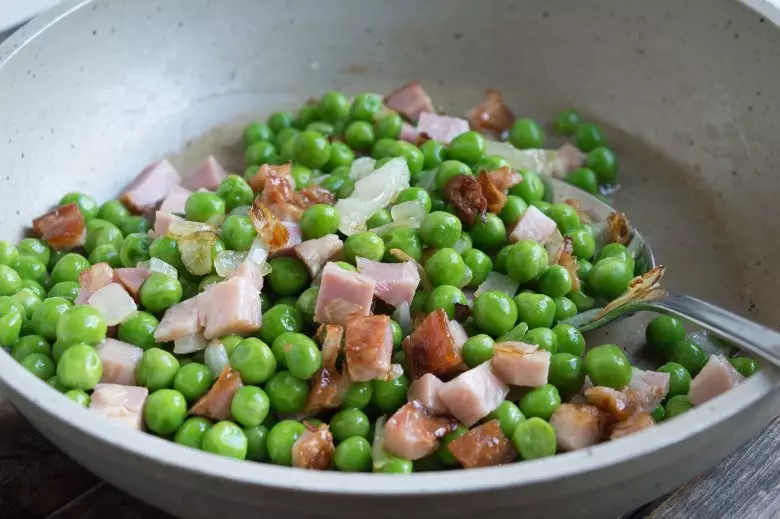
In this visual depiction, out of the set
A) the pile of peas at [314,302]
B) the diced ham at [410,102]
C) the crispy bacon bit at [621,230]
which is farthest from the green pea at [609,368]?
the diced ham at [410,102]

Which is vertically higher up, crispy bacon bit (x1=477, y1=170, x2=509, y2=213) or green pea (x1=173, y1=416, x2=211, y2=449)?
crispy bacon bit (x1=477, y1=170, x2=509, y2=213)

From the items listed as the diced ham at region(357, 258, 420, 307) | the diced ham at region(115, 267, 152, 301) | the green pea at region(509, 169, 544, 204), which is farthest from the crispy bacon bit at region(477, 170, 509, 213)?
the diced ham at region(115, 267, 152, 301)

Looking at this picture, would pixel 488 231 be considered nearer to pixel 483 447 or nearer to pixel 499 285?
pixel 499 285

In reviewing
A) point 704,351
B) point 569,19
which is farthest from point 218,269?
point 569,19

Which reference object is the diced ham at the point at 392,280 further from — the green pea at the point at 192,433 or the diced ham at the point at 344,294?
the green pea at the point at 192,433

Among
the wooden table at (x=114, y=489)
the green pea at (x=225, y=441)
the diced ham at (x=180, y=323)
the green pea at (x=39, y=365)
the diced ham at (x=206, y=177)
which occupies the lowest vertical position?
the wooden table at (x=114, y=489)

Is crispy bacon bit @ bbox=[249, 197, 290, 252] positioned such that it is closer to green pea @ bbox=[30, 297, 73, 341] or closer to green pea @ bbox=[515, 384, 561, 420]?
green pea @ bbox=[30, 297, 73, 341]

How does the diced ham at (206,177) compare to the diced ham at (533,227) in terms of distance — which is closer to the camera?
the diced ham at (533,227)
